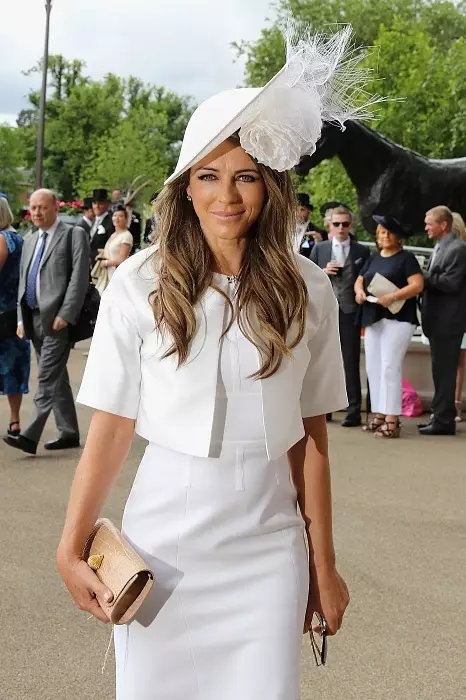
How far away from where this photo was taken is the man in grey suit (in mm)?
8664

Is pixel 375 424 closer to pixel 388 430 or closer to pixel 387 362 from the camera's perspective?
pixel 388 430

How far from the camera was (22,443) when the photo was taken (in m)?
8.37

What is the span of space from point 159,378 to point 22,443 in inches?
245

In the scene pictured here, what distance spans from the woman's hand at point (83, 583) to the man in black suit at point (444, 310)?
8.33 m

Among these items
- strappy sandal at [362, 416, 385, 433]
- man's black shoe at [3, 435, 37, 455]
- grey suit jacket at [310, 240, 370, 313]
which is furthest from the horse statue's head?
man's black shoe at [3, 435, 37, 455]

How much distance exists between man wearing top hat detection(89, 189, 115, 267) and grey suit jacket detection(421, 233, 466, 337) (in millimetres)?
7678

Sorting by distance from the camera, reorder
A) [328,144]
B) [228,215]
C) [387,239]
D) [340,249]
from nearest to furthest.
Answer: [228,215]
[387,239]
[340,249]
[328,144]

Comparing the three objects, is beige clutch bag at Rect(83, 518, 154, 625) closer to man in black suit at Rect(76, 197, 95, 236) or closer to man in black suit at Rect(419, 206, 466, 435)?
man in black suit at Rect(419, 206, 466, 435)

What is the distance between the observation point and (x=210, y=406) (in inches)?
90.4

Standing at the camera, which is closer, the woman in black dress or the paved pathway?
the paved pathway

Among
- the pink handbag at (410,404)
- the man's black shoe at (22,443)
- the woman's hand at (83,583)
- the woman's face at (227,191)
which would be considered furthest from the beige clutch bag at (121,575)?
the pink handbag at (410,404)

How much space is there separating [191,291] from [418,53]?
37.8m

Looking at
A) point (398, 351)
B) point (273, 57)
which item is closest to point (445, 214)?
point (398, 351)

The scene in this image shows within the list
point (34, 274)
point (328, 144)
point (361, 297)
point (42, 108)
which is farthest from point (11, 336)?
point (42, 108)
